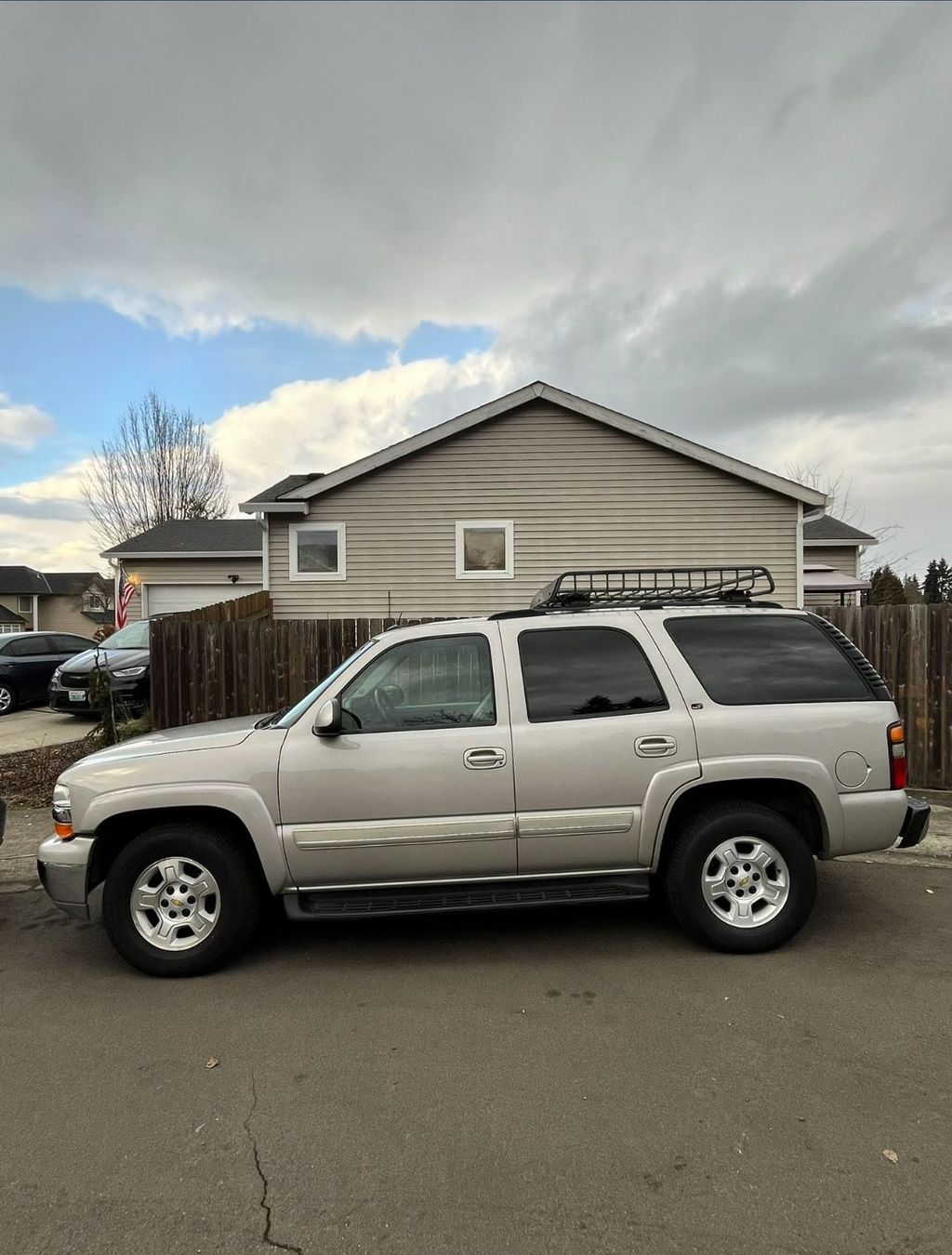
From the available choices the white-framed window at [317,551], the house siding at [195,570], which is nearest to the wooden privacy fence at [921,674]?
the white-framed window at [317,551]

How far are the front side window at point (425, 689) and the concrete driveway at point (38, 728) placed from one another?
753 cm

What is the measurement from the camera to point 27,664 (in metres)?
13.1

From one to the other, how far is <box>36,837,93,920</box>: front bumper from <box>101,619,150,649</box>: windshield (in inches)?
339

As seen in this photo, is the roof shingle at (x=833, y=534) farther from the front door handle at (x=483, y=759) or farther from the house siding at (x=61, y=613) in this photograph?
the house siding at (x=61, y=613)

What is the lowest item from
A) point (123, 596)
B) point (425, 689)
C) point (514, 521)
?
point (425, 689)

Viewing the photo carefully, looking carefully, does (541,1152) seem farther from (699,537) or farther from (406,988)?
(699,537)

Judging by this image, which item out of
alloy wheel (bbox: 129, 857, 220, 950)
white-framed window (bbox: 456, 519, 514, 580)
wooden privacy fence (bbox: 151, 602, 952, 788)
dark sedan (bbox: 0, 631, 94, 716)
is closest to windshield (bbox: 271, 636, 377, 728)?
alloy wheel (bbox: 129, 857, 220, 950)

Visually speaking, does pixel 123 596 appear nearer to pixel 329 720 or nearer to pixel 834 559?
pixel 329 720

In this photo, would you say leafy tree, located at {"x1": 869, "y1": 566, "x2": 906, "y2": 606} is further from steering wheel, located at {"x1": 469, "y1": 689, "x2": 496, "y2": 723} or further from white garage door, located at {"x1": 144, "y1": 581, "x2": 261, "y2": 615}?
steering wheel, located at {"x1": 469, "y1": 689, "x2": 496, "y2": 723}

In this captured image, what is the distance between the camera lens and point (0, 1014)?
3.31m

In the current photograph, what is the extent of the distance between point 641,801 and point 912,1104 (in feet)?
5.07

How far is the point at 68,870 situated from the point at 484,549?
9.26 m

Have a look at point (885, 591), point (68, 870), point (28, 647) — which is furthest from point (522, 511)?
point (885, 591)

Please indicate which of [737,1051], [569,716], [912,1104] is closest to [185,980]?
[569,716]
